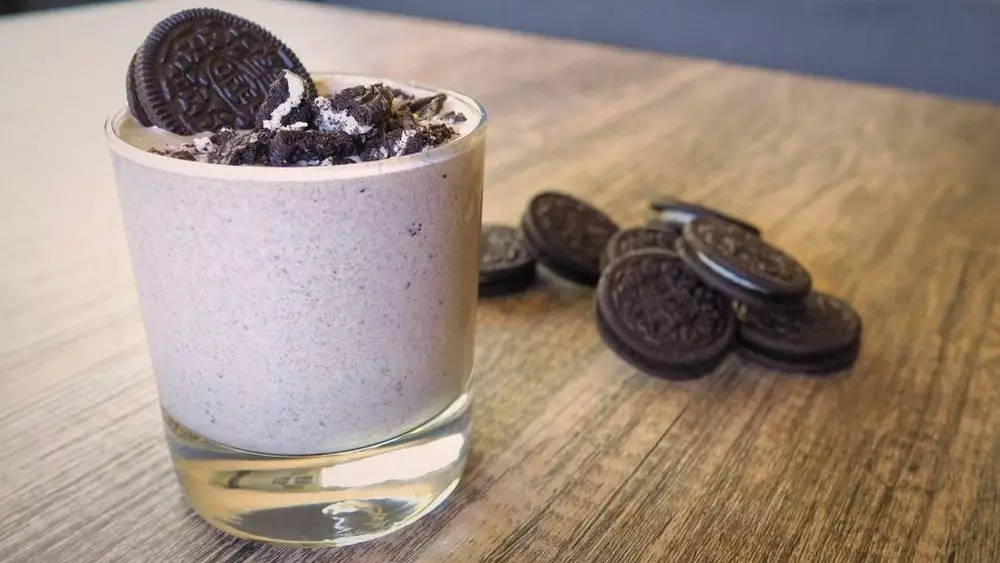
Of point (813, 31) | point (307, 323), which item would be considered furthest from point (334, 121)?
point (813, 31)

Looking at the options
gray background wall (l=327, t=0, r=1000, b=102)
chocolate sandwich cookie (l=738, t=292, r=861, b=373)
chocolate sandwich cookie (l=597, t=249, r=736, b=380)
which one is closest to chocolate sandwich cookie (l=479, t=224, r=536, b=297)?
chocolate sandwich cookie (l=597, t=249, r=736, b=380)

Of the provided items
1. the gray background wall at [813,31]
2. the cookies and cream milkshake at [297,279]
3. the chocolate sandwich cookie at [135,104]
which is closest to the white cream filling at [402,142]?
the cookies and cream milkshake at [297,279]

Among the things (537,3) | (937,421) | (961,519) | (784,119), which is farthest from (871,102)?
(537,3)

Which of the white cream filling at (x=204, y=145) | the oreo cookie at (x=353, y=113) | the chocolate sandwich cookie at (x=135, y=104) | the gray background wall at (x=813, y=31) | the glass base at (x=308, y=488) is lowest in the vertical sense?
the gray background wall at (x=813, y=31)

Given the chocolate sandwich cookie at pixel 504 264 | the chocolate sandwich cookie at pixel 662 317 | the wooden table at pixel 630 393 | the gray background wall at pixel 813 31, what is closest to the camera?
the wooden table at pixel 630 393

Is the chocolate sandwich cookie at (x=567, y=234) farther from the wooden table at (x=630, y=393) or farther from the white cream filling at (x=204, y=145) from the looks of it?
the white cream filling at (x=204, y=145)

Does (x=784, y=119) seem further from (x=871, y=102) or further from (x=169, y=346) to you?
(x=169, y=346)

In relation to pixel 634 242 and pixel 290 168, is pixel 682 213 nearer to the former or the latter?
pixel 634 242

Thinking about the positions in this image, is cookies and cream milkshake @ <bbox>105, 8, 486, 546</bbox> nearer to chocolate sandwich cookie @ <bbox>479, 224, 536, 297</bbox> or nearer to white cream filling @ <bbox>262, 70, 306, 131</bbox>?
white cream filling @ <bbox>262, 70, 306, 131</bbox>
